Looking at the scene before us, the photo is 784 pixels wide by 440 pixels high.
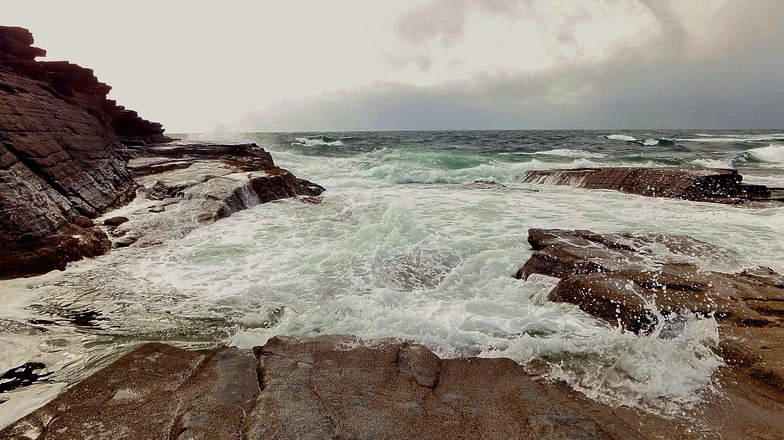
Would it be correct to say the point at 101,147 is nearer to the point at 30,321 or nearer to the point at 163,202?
the point at 163,202

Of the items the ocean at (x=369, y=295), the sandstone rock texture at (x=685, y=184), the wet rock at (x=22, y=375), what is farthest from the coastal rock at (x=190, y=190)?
the sandstone rock texture at (x=685, y=184)

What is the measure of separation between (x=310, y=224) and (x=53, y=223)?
447cm

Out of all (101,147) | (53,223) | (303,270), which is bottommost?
(303,270)

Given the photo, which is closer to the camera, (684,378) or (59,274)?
(684,378)

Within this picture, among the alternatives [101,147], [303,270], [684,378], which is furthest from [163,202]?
[684,378]

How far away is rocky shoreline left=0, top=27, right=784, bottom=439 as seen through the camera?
8.55 feet

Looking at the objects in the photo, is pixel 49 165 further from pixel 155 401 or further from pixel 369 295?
pixel 155 401

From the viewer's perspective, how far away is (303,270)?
6031 millimetres

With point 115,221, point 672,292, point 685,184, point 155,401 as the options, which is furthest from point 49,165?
point 685,184

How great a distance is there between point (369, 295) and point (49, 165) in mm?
7378

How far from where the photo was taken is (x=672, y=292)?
4508 mm

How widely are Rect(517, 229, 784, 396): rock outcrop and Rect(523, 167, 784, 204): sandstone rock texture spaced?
25.2 ft

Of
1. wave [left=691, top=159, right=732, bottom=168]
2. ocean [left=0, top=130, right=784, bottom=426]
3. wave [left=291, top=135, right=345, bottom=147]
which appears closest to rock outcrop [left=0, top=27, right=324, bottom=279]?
ocean [left=0, top=130, right=784, bottom=426]

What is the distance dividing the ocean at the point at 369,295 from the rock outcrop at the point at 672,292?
193 mm
